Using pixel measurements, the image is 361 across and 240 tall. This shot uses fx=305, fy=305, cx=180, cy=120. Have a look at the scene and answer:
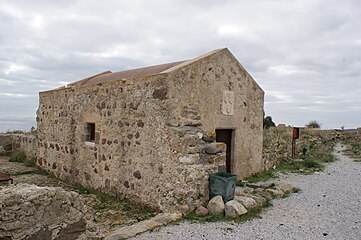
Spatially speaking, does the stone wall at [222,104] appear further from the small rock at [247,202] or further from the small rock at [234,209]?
the small rock at [247,202]

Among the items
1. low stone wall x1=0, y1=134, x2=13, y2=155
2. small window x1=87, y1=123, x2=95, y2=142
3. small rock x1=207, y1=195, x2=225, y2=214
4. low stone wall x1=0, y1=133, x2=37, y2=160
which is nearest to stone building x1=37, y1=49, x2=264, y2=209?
small window x1=87, y1=123, x2=95, y2=142

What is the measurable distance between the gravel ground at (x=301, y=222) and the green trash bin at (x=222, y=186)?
70 centimetres

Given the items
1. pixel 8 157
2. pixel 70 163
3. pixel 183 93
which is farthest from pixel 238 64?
pixel 8 157

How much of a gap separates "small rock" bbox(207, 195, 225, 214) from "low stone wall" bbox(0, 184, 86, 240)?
2395 millimetres

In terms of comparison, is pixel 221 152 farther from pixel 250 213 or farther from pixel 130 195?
pixel 130 195

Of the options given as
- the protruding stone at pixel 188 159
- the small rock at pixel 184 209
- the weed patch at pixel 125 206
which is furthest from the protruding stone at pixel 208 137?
the weed patch at pixel 125 206

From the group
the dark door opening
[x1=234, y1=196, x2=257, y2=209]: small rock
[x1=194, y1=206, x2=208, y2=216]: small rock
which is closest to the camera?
[x1=194, y1=206, x2=208, y2=216]: small rock

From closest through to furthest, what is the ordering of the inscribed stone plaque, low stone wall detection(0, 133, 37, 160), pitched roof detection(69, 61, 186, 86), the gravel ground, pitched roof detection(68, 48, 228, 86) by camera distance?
the gravel ground, pitched roof detection(68, 48, 228, 86), pitched roof detection(69, 61, 186, 86), the inscribed stone plaque, low stone wall detection(0, 133, 37, 160)

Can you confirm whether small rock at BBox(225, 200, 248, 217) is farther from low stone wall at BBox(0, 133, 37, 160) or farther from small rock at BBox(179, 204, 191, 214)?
low stone wall at BBox(0, 133, 37, 160)

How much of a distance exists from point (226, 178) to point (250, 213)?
30.5 inches

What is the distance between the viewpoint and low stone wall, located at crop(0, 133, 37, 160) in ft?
39.3

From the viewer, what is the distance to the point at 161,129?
6.11 metres

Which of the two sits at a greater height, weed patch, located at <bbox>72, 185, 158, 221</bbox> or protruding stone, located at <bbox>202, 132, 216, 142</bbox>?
protruding stone, located at <bbox>202, 132, 216, 142</bbox>

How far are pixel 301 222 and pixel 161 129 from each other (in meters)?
3.08
